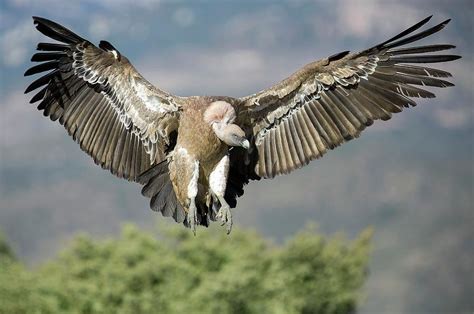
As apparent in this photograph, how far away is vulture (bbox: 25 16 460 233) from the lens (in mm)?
10336

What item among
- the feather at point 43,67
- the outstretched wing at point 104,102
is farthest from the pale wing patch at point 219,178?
the feather at point 43,67

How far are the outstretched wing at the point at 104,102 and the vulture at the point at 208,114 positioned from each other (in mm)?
10

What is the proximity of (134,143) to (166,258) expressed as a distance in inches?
1005

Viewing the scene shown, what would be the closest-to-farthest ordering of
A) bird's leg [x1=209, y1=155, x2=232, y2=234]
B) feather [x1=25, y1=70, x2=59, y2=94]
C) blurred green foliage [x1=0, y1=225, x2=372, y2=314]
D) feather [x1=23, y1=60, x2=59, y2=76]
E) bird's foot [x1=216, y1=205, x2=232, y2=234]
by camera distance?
bird's foot [x1=216, y1=205, x2=232, y2=234] < bird's leg [x1=209, y1=155, x2=232, y2=234] < feather [x1=23, y1=60, x2=59, y2=76] < feather [x1=25, y1=70, x2=59, y2=94] < blurred green foliage [x1=0, y1=225, x2=372, y2=314]

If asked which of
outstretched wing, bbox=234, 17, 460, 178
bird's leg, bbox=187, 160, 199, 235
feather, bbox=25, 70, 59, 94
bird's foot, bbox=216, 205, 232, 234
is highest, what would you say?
feather, bbox=25, 70, 59, 94

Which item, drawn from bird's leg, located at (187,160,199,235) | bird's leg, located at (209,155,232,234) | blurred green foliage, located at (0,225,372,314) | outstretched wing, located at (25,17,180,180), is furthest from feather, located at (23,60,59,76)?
blurred green foliage, located at (0,225,372,314)

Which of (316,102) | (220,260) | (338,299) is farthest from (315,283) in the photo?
(316,102)

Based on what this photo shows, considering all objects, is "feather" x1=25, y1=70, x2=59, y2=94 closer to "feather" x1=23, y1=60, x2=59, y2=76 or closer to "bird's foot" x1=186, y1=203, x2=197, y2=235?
"feather" x1=23, y1=60, x2=59, y2=76

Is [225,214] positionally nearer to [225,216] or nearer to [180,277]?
[225,216]

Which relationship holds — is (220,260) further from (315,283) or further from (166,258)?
(315,283)

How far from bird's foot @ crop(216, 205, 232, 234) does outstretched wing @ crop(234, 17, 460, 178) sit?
3.55 feet

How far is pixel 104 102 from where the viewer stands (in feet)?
36.5

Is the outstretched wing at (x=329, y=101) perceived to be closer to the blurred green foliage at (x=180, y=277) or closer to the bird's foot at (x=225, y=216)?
the bird's foot at (x=225, y=216)

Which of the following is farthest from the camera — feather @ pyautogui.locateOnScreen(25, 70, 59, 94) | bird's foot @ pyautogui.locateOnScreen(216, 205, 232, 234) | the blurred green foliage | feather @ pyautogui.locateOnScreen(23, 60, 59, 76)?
the blurred green foliage
